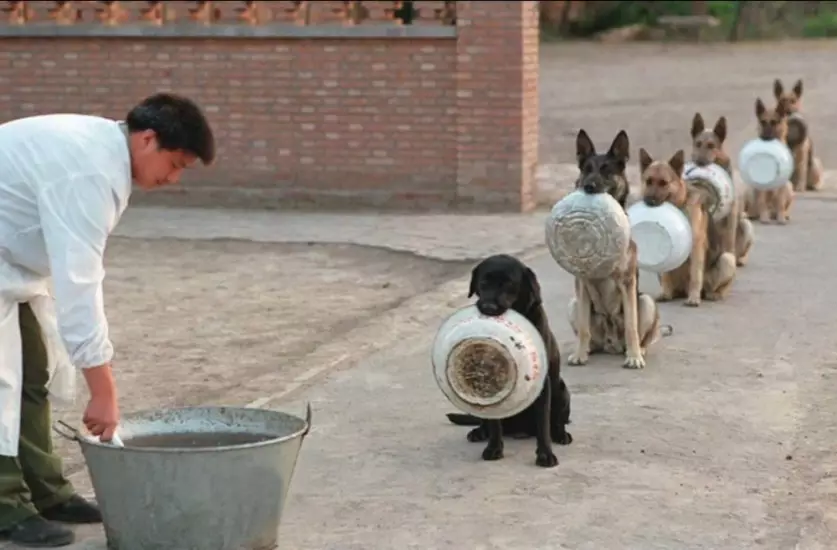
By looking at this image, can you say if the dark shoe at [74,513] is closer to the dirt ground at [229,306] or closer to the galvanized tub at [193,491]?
the galvanized tub at [193,491]

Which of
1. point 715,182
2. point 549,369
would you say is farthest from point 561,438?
point 715,182

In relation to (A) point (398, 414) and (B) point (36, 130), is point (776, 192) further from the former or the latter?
(B) point (36, 130)

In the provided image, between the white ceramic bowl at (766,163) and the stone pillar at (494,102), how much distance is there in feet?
7.54

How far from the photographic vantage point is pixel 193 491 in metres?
4.95

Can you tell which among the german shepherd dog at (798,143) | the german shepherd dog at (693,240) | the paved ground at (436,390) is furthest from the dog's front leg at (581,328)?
the german shepherd dog at (798,143)

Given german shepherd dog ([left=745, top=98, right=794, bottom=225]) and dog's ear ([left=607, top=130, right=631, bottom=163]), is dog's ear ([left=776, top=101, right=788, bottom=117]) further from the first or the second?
dog's ear ([left=607, top=130, right=631, bottom=163])

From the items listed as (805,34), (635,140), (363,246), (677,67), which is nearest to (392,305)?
(363,246)

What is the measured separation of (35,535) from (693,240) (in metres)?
5.83

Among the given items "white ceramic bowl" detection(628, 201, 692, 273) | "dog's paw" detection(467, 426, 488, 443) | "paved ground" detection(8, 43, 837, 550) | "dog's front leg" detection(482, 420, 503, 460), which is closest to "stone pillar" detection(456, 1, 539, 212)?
"paved ground" detection(8, 43, 837, 550)

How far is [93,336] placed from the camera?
4723 millimetres

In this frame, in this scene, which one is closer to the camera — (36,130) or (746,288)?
(36,130)

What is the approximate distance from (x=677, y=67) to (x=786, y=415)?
89.5 ft

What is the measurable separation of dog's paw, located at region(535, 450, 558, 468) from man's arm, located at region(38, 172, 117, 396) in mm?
2288

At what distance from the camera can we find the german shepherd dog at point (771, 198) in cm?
1434
